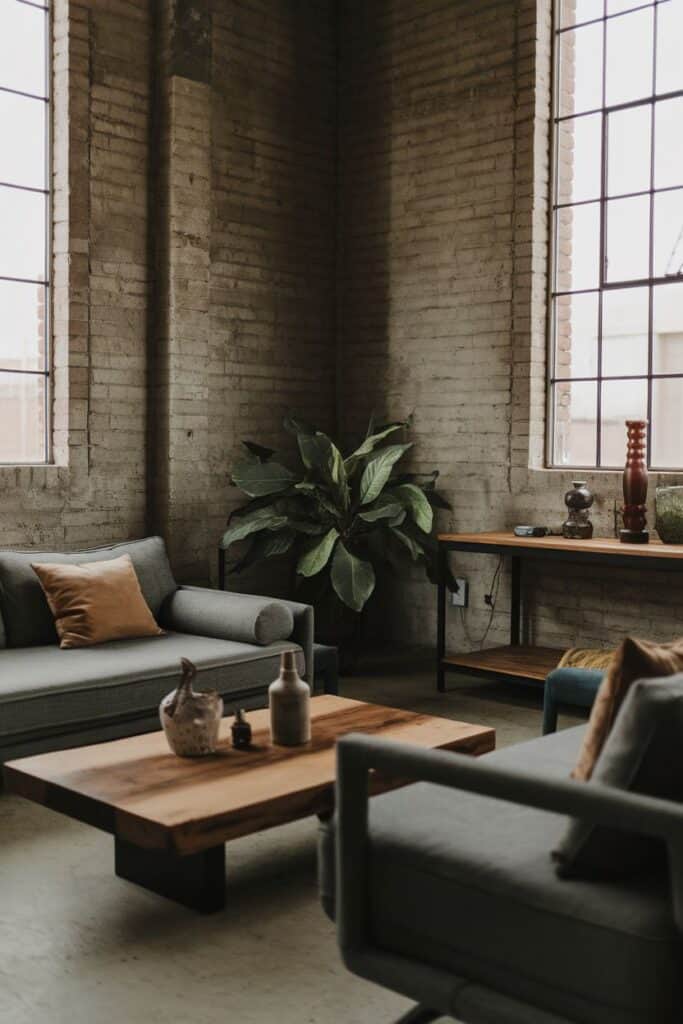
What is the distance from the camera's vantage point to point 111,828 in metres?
2.86

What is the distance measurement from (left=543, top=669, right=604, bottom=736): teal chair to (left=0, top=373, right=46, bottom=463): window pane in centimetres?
325

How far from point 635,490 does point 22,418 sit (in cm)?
313

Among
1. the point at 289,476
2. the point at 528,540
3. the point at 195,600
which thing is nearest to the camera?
the point at 195,600

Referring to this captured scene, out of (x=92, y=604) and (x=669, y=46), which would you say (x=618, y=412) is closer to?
(x=669, y=46)

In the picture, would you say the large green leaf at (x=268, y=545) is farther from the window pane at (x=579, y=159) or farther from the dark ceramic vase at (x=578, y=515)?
the window pane at (x=579, y=159)

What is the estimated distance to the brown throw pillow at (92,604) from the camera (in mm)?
4762

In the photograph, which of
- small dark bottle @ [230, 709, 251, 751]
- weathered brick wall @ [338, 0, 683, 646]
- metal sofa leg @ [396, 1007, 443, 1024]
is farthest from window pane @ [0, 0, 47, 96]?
metal sofa leg @ [396, 1007, 443, 1024]

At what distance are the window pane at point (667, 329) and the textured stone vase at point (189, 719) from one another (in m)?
3.48

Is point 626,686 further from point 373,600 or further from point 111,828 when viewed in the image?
point 373,600

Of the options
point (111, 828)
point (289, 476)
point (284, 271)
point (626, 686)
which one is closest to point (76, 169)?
point (284, 271)

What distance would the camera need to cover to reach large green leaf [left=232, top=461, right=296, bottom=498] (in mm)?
5980

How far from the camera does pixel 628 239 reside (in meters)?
5.97

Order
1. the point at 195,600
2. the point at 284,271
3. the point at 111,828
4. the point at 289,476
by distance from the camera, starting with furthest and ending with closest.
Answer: the point at 284,271, the point at 289,476, the point at 195,600, the point at 111,828

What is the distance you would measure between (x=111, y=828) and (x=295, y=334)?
456 cm
